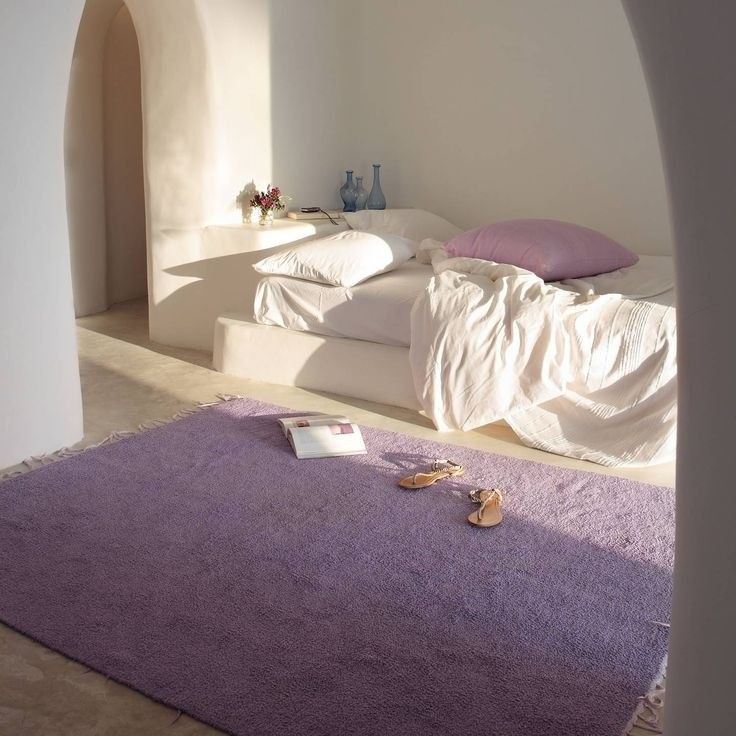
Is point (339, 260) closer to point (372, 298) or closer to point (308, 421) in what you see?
point (372, 298)

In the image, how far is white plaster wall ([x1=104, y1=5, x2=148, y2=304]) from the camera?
19.6 feet

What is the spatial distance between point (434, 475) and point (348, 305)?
3.92 feet

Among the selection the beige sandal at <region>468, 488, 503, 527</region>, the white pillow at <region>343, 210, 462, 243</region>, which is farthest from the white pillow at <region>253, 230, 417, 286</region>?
the beige sandal at <region>468, 488, 503, 527</region>

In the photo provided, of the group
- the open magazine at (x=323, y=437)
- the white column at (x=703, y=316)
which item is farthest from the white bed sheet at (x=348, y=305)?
the white column at (x=703, y=316)

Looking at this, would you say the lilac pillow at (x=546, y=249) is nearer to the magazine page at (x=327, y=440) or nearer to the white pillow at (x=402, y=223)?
the white pillow at (x=402, y=223)

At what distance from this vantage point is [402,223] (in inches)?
207

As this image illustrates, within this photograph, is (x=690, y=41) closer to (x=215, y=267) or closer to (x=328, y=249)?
(x=328, y=249)

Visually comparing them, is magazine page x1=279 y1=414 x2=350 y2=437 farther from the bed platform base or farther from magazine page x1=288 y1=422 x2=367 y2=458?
the bed platform base

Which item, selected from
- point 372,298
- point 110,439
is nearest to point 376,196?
point 372,298

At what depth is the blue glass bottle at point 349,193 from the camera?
5.66 metres

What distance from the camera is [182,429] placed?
12.0 feet

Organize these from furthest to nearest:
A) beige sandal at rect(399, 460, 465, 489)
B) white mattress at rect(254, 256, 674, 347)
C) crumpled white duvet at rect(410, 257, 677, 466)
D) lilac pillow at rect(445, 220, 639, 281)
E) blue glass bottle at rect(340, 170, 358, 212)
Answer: blue glass bottle at rect(340, 170, 358, 212)
lilac pillow at rect(445, 220, 639, 281)
white mattress at rect(254, 256, 674, 347)
crumpled white duvet at rect(410, 257, 677, 466)
beige sandal at rect(399, 460, 465, 489)

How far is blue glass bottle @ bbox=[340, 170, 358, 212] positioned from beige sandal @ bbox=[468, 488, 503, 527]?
3.04 m

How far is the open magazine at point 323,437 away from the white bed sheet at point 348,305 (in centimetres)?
58
